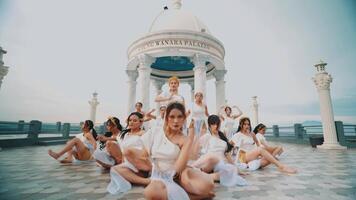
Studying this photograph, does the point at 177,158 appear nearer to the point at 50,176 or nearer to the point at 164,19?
the point at 50,176

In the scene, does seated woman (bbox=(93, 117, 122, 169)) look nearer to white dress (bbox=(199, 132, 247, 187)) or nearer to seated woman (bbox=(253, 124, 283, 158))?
white dress (bbox=(199, 132, 247, 187))

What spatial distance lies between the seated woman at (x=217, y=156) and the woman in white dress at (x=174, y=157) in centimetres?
91

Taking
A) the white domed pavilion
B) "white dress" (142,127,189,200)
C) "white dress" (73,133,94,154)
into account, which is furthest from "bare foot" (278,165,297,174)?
the white domed pavilion

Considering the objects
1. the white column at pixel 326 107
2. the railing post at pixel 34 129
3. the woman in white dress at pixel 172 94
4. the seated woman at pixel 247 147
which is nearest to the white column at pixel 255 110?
the white column at pixel 326 107

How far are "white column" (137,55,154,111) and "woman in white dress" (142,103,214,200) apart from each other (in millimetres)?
8240

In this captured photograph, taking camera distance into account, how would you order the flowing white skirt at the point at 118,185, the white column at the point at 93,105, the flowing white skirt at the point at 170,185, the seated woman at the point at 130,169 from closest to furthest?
the flowing white skirt at the point at 170,185, the flowing white skirt at the point at 118,185, the seated woman at the point at 130,169, the white column at the point at 93,105

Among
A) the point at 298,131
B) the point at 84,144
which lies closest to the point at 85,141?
the point at 84,144

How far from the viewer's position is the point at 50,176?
3.79m

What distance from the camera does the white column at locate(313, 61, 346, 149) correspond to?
9344 mm

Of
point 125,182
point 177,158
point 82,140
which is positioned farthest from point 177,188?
point 82,140

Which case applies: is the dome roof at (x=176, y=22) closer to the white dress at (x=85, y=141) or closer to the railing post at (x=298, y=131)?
the railing post at (x=298, y=131)

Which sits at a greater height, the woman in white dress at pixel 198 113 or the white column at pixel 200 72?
the white column at pixel 200 72

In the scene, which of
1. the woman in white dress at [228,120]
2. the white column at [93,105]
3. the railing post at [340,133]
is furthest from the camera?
the white column at [93,105]

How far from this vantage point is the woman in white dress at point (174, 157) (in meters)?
2.20
